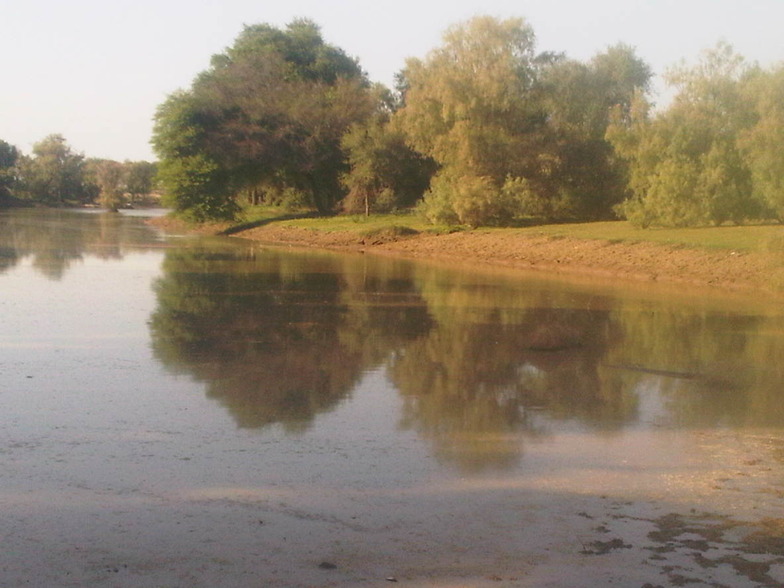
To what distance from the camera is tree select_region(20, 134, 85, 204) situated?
126 metres

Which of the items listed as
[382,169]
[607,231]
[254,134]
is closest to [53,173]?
[254,134]

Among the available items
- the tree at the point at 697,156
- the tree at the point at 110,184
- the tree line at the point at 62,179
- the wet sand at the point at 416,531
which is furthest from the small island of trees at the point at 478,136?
the tree line at the point at 62,179

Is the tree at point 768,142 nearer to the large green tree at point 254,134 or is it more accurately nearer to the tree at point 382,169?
the tree at point 382,169

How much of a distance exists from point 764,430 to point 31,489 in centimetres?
709

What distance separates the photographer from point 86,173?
469ft

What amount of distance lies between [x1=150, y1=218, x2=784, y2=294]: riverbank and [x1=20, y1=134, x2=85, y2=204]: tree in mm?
87261

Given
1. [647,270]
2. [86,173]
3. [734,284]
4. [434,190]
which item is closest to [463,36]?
[434,190]

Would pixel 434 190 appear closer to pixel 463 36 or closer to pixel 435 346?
pixel 463 36

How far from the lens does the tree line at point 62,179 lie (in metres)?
120

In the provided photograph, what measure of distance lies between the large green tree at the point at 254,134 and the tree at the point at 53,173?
6680 centimetres

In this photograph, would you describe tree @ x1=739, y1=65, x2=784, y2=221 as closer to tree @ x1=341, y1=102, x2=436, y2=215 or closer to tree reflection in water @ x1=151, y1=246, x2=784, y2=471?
tree reflection in water @ x1=151, y1=246, x2=784, y2=471

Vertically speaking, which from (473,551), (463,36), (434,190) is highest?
(463,36)

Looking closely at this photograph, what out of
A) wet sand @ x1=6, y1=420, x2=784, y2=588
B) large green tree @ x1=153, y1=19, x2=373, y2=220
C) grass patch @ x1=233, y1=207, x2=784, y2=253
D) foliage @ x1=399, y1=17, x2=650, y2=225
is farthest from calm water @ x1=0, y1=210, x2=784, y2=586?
large green tree @ x1=153, y1=19, x2=373, y2=220

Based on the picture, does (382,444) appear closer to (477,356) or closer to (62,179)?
(477,356)
